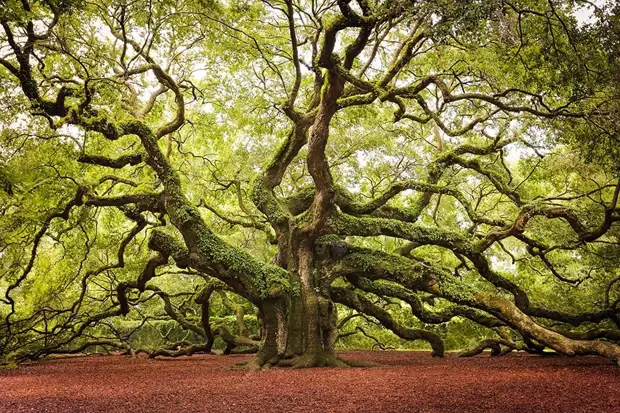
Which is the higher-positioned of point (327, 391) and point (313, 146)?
point (313, 146)

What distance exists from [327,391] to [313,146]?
521cm

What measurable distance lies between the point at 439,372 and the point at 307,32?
330 inches

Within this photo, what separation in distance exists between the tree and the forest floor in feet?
5.59

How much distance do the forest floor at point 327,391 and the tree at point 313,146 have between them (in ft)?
5.59

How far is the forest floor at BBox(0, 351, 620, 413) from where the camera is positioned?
17.9 ft

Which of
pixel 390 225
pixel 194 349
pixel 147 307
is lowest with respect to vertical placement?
pixel 194 349

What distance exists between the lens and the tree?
8000 mm

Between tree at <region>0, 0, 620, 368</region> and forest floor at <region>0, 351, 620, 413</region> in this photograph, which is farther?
tree at <region>0, 0, 620, 368</region>

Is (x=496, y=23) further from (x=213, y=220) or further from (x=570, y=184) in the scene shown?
(x=213, y=220)

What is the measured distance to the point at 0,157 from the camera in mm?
10930

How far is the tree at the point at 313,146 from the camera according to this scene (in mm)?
8000

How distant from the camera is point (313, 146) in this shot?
33.3 ft

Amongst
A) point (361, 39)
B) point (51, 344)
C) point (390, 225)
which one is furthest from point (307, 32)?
point (51, 344)

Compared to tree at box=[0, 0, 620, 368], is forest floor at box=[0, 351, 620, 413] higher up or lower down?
lower down
